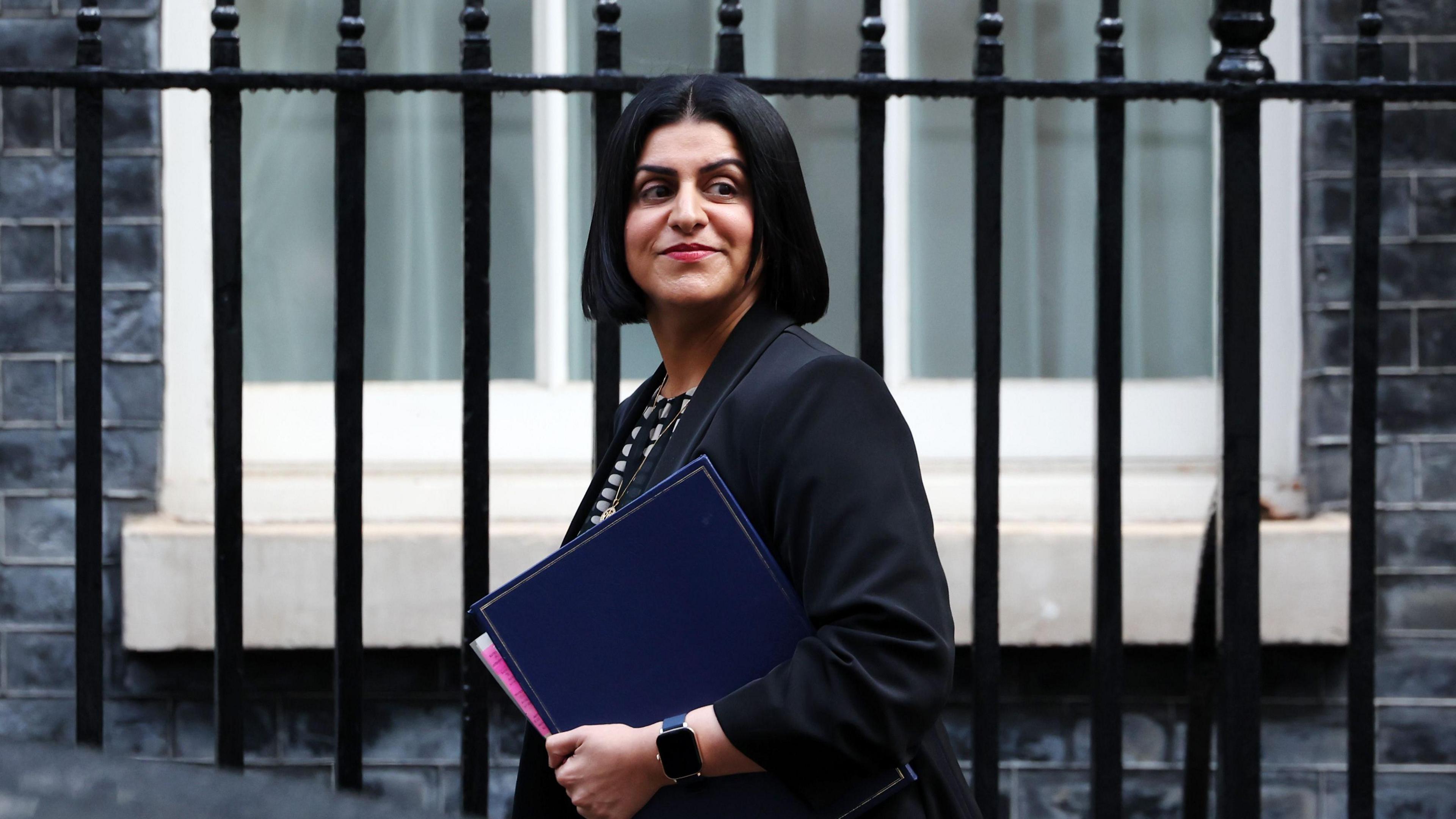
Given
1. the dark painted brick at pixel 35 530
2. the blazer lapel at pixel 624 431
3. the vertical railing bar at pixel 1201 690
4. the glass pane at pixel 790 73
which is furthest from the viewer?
the glass pane at pixel 790 73

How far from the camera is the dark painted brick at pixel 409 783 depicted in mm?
3436

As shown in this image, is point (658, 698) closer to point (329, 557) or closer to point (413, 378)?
point (329, 557)

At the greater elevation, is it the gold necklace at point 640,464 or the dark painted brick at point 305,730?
the gold necklace at point 640,464

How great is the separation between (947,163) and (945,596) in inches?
102

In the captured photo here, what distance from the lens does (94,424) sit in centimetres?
209

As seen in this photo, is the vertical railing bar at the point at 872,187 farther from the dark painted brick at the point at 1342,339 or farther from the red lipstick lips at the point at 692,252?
the dark painted brick at the point at 1342,339

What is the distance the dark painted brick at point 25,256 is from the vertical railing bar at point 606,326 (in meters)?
2.05

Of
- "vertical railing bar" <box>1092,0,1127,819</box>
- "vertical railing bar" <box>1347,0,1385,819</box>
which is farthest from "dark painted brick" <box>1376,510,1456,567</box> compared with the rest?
"vertical railing bar" <box>1092,0,1127,819</box>

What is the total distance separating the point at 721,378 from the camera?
151cm

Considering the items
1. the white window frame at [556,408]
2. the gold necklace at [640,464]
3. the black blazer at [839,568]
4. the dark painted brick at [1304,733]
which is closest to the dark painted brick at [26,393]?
the white window frame at [556,408]

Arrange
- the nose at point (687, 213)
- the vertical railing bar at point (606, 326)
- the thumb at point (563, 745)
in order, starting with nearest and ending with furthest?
the thumb at point (563, 745) → the nose at point (687, 213) → the vertical railing bar at point (606, 326)

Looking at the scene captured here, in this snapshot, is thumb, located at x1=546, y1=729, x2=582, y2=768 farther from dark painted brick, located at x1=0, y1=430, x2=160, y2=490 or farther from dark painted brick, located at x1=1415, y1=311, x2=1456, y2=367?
dark painted brick, located at x1=1415, y1=311, x2=1456, y2=367

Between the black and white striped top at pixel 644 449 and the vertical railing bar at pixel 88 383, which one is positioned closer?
the black and white striped top at pixel 644 449

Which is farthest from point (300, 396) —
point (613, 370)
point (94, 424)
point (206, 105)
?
point (613, 370)
